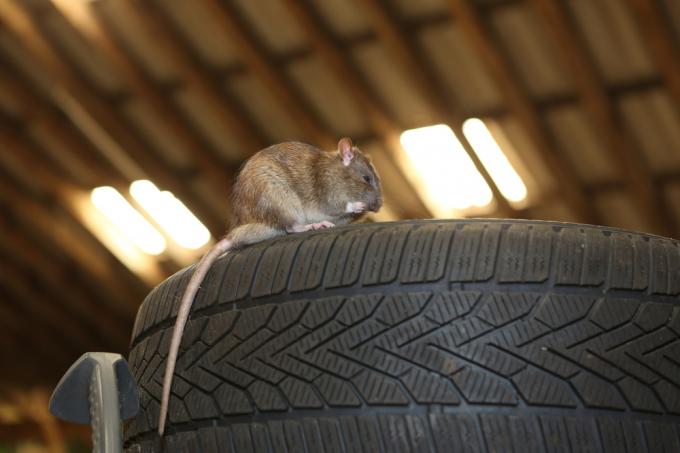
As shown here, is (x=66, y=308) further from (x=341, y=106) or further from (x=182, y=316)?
(x=182, y=316)

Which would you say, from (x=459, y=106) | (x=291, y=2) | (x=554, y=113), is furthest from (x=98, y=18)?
(x=554, y=113)

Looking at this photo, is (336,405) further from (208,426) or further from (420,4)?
(420,4)

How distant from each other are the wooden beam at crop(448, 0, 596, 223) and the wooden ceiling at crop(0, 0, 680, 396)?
16 millimetres

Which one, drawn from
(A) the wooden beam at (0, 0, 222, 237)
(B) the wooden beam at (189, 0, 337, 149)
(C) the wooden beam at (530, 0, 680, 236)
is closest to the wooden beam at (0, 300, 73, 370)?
(A) the wooden beam at (0, 0, 222, 237)

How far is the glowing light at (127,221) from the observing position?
12.5m

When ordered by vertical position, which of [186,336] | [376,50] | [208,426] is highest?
[376,50]

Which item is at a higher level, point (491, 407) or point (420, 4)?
point (420, 4)

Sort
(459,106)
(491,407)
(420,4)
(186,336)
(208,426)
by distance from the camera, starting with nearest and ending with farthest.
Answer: (491,407), (208,426), (186,336), (420,4), (459,106)

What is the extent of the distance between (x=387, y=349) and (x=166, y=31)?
893cm

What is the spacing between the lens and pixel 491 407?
1.59m

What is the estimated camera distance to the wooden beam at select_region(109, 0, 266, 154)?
10000mm

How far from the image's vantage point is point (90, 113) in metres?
11.1

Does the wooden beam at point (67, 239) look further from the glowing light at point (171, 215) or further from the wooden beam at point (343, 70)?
the wooden beam at point (343, 70)

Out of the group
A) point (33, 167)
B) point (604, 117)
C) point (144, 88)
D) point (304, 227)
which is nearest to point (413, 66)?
point (604, 117)
